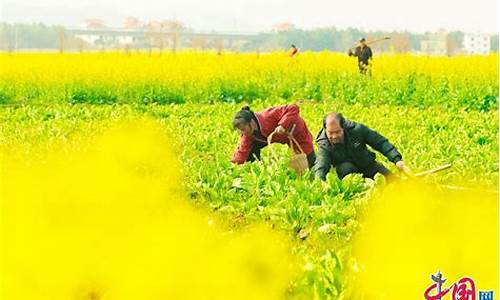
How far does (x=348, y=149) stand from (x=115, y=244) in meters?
3.08

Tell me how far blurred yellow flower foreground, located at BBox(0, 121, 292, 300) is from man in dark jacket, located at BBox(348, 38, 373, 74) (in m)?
4.58

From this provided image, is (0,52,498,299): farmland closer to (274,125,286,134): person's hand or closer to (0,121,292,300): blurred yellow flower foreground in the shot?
(0,121,292,300): blurred yellow flower foreground

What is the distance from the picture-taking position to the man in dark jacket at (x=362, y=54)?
5596mm

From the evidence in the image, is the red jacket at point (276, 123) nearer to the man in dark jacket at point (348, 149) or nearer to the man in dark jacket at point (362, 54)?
the man in dark jacket at point (348, 149)

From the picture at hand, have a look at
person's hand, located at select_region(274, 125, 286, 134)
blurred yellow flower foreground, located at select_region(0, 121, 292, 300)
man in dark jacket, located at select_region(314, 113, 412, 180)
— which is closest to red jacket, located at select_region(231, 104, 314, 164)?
person's hand, located at select_region(274, 125, 286, 134)

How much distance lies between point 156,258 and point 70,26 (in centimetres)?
77

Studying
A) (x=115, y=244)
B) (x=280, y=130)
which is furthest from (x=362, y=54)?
(x=115, y=244)

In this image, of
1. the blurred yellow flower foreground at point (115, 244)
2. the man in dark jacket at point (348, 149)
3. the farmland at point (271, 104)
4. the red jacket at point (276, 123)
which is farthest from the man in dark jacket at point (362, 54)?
the blurred yellow flower foreground at point (115, 244)

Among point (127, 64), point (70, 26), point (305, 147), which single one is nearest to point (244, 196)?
point (305, 147)

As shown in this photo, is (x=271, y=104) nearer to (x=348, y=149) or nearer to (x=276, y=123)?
(x=276, y=123)

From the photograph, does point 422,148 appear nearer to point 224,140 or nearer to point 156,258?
point 224,140

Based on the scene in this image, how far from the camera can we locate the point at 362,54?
20.3 ft

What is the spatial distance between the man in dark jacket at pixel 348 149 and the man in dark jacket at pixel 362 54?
4.96ft

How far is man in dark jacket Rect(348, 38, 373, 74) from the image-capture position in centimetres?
560
